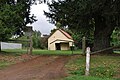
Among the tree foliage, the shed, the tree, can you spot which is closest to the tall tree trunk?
the tree

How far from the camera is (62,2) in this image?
949 inches

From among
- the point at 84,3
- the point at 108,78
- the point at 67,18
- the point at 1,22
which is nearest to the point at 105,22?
the point at 67,18

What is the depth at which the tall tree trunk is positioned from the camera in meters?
25.6

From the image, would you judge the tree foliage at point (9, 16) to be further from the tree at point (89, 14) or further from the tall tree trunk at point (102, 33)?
the tall tree trunk at point (102, 33)

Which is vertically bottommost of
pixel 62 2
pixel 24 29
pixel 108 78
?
pixel 108 78

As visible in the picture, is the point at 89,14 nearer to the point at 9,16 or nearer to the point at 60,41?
the point at 9,16

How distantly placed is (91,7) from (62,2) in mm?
3294

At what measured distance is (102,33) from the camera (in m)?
25.8

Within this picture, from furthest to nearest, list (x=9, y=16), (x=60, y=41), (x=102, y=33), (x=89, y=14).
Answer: (x=60, y=41) < (x=102, y=33) < (x=89, y=14) < (x=9, y=16)

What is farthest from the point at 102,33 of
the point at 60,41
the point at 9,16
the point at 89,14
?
the point at 60,41

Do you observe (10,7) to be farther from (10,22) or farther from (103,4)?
(103,4)

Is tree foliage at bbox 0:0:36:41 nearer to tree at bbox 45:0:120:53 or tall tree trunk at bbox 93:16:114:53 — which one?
tree at bbox 45:0:120:53

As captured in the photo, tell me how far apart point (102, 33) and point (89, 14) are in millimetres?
3516

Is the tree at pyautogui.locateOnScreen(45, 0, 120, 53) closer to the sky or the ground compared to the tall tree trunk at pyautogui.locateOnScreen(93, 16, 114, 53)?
closer to the sky
